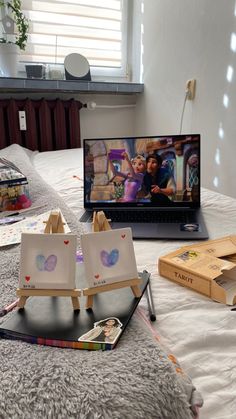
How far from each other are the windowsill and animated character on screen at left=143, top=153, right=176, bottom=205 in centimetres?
154

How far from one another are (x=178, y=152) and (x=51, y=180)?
664 mm

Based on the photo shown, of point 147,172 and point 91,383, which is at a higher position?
point 147,172

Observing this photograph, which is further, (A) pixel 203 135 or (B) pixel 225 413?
(A) pixel 203 135

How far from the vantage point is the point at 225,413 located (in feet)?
1.20

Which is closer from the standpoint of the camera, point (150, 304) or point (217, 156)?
point (150, 304)

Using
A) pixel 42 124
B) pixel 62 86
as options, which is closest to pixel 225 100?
pixel 62 86

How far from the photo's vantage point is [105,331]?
399 millimetres

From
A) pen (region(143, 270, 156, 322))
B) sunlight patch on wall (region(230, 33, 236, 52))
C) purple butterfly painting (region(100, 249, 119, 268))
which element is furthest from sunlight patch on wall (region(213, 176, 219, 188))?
purple butterfly painting (region(100, 249, 119, 268))

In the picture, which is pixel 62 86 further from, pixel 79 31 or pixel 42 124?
pixel 79 31

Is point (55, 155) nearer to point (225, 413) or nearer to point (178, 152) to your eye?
point (178, 152)

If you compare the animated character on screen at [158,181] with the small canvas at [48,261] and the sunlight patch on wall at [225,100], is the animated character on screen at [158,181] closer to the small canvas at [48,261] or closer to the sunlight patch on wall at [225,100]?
the small canvas at [48,261]

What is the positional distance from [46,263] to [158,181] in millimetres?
583

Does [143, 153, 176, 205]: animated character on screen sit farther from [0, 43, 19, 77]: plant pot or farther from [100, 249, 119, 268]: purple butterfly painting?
[0, 43, 19, 77]: plant pot

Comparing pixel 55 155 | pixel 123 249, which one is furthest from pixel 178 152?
pixel 55 155
